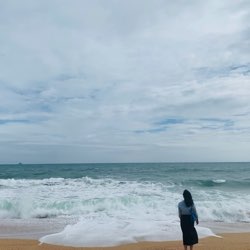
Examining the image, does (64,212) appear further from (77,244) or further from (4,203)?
(77,244)

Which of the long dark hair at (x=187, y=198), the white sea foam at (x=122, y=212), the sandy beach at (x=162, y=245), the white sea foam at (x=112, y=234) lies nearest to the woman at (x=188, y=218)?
the long dark hair at (x=187, y=198)

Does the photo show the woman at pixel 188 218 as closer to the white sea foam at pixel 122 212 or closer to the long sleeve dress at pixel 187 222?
the long sleeve dress at pixel 187 222

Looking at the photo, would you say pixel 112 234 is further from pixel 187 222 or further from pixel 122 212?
pixel 122 212

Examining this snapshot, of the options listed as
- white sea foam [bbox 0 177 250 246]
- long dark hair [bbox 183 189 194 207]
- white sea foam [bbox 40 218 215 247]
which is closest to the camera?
long dark hair [bbox 183 189 194 207]

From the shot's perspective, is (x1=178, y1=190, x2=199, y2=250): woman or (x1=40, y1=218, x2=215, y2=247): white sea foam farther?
(x1=40, y1=218, x2=215, y2=247): white sea foam

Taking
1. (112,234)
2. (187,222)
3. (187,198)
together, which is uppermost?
(187,198)

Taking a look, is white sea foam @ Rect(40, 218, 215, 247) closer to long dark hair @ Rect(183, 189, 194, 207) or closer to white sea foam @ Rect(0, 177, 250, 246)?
white sea foam @ Rect(0, 177, 250, 246)

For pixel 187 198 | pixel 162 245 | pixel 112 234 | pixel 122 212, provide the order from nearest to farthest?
pixel 187 198, pixel 162 245, pixel 112 234, pixel 122 212

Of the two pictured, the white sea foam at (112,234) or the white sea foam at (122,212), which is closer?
the white sea foam at (112,234)

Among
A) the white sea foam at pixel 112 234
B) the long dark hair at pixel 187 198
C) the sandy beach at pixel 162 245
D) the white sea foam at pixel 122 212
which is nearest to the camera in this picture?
the long dark hair at pixel 187 198

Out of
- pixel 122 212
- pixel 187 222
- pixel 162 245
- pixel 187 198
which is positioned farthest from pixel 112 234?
pixel 122 212

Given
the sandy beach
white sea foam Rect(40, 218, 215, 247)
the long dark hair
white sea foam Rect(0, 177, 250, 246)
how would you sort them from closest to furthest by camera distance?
1. the long dark hair
2. the sandy beach
3. white sea foam Rect(40, 218, 215, 247)
4. white sea foam Rect(0, 177, 250, 246)

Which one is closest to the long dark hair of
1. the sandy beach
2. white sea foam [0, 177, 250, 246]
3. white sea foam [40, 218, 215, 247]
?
the sandy beach

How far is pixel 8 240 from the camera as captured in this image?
974 centimetres
